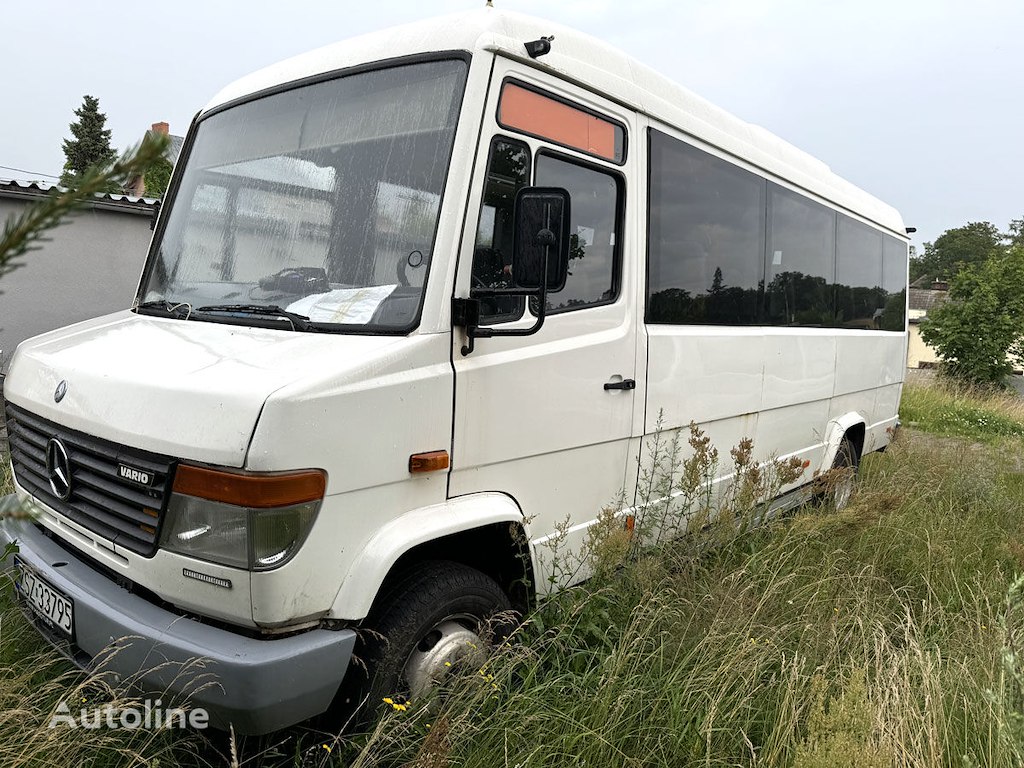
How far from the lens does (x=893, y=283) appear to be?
790cm

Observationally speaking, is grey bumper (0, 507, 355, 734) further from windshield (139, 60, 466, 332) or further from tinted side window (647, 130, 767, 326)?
tinted side window (647, 130, 767, 326)

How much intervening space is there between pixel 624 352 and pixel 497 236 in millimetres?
1023

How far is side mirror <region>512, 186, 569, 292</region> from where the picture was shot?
2.57m

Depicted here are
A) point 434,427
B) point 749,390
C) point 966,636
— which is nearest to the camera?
Result: point 434,427

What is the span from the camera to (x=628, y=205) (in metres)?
3.57

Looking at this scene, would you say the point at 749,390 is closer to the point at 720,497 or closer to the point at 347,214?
the point at 720,497

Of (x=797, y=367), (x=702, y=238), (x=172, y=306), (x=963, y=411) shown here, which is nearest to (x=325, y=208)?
(x=172, y=306)

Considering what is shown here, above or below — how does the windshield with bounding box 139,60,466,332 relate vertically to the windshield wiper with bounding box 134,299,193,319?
above

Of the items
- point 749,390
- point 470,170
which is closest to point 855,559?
point 749,390

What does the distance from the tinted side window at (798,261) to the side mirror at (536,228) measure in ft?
9.48

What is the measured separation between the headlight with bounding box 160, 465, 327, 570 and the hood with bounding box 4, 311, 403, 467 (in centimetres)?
8

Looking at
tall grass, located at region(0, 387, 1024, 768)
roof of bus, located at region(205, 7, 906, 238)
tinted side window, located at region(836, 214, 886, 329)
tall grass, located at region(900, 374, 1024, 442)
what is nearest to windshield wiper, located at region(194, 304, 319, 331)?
roof of bus, located at region(205, 7, 906, 238)

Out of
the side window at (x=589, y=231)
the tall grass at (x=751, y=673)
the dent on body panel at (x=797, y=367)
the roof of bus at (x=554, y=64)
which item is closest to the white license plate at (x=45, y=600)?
the tall grass at (x=751, y=673)

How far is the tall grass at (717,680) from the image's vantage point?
241 cm
